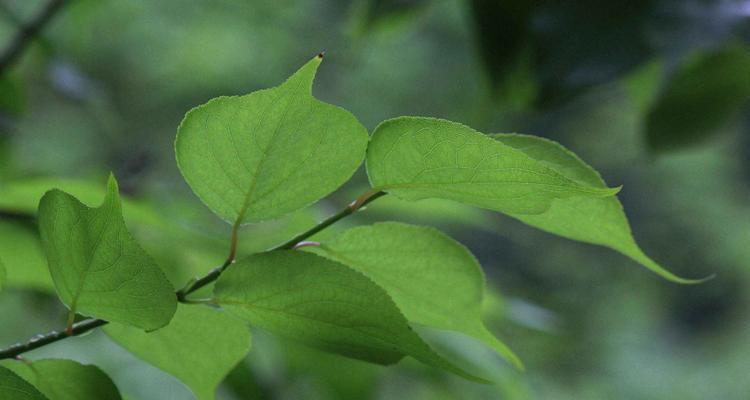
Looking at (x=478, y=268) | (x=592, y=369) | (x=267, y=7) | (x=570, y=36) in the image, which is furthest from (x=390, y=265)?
(x=592, y=369)

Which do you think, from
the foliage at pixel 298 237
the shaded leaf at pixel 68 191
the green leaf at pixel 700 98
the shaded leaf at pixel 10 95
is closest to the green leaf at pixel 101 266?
the foliage at pixel 298 237

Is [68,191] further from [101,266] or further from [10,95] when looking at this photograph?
[101,266]

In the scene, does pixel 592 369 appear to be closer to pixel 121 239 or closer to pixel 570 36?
pixel 570 36

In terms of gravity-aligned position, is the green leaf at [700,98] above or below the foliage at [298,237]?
above

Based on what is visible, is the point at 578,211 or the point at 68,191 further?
the point at 68,191

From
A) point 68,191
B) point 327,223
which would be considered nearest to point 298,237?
point 327,223

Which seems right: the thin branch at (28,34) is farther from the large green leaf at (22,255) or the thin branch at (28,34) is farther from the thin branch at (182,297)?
the thin branch at (182,297)
